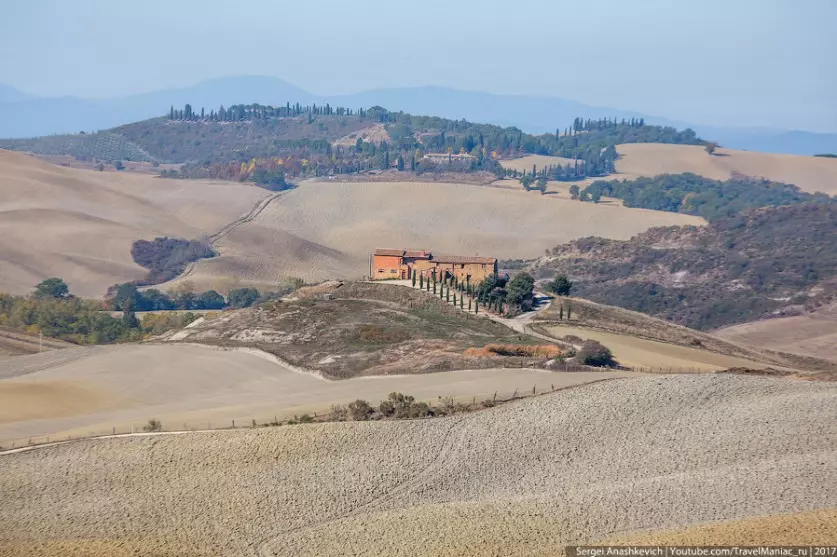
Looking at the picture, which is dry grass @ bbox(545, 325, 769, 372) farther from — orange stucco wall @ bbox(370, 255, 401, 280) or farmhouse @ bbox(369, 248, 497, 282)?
orange stucco wall @ bbox(370, 255, 401, 280)

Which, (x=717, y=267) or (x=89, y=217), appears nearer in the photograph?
(x=717, y=267)

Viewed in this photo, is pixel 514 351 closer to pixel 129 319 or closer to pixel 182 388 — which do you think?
pixel 182 388

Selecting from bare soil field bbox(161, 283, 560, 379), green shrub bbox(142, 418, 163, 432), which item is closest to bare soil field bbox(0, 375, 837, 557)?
green shrub bbox(142, 418, 163, 432)

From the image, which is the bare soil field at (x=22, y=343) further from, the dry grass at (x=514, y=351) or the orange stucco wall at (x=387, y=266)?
the dry grass at (x=514, y=351)

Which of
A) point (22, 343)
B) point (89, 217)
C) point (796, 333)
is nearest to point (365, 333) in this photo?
point (22, 343)

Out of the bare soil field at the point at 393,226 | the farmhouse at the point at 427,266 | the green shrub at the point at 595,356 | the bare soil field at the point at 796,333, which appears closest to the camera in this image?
the green shrub at the point at 595,356

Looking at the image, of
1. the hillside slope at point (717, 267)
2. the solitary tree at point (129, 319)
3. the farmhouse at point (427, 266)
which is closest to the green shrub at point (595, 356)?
the farmhouse at point (427, 266)
